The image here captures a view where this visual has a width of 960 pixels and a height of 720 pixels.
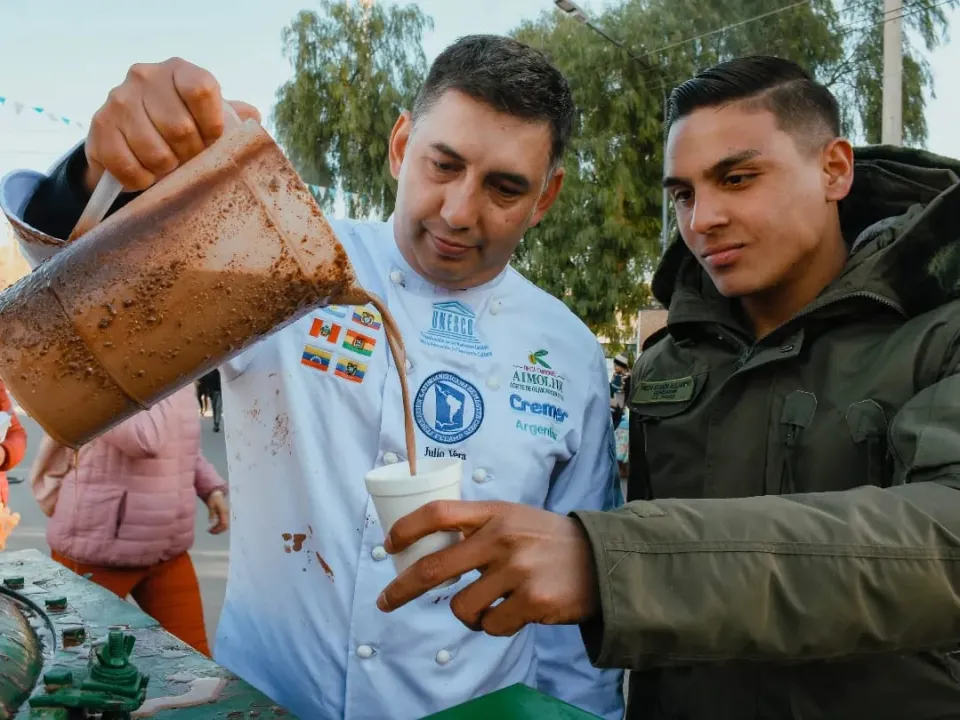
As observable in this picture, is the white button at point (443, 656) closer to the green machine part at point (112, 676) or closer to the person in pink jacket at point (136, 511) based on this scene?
the green machine part at point (112, 676)

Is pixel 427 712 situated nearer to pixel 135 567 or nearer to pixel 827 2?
pixel 135 567

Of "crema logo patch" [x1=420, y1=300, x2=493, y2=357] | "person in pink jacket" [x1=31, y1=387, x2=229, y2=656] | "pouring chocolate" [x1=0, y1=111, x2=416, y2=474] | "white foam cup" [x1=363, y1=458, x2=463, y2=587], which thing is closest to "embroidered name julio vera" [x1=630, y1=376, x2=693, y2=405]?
"crema logo patch" [x1=420, y1=300, x2=493, y2=357]

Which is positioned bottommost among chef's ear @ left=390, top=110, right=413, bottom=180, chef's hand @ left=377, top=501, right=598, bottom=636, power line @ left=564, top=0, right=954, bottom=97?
chef's hand @ left=377, top=501, right=598, bottom=636

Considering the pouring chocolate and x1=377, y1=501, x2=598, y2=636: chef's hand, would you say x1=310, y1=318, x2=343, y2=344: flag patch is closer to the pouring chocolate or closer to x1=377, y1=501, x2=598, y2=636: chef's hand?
the pouring chocolate

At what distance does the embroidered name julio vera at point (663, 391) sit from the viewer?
1.90 m

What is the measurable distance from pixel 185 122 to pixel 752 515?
0.98 meters

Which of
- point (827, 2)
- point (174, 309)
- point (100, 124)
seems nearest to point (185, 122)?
point (100, 124)

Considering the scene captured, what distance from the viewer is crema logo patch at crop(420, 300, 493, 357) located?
1.96 meters

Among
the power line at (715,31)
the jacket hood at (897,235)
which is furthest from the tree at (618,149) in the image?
the jacket hood at (897,235)

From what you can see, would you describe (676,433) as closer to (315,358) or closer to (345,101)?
(315,358)

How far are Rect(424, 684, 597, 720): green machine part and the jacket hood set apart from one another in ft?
3.31

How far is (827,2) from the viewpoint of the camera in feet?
52.9

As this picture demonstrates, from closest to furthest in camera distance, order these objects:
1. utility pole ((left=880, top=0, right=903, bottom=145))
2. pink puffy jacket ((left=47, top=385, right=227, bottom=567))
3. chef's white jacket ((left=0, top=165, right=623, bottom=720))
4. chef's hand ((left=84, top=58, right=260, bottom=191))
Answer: chef's hand ((left=84, top=58, right=260, bottom=191)), chef's white jacket ((left=0, top=165, right=623, bottom=720)), pink puffy jacket ((left=47, top=385, right=227, bottom=567)), utility pole ((left=880, top=0, right=903, bottom=145))

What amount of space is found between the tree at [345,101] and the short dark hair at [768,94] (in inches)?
657
